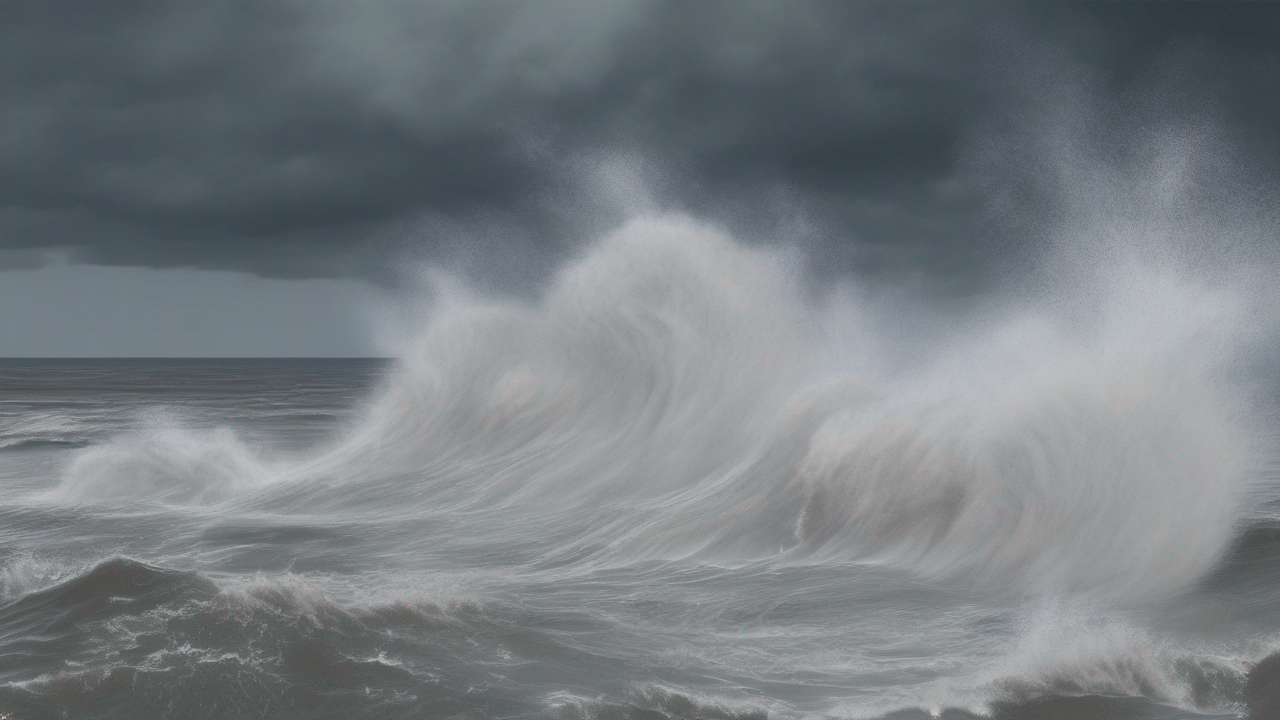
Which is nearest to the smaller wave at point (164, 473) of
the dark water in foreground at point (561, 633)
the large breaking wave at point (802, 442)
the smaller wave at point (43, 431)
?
the large breaking wave at point (802, 442)

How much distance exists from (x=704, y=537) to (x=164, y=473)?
11752 millimetres

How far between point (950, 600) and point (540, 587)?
14.2 feet

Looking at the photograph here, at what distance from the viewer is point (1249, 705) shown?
6.84m

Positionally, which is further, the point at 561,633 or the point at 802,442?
the point at 802,442

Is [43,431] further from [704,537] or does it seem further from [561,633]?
[561,633]

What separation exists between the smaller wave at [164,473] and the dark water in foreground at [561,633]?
3.68 m

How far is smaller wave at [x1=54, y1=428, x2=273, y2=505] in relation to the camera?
17.7 meters

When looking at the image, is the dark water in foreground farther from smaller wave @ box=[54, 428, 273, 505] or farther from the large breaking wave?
smaller wave @ box=[54, 428, 273, 505]

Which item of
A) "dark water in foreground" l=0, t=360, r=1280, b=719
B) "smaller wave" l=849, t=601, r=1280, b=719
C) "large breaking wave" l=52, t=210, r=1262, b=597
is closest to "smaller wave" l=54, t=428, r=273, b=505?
"large breaking wave" l=52, t=210, r=1262, b=597

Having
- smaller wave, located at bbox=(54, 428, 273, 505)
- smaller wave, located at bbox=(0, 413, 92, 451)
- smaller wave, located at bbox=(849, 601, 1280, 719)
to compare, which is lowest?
smaller wave, located at bbox=(849, 601, 1280, 719)

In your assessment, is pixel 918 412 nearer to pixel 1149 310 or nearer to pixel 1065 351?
pixel 1065 351

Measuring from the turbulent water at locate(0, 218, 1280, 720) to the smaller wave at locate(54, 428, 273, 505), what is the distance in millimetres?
99

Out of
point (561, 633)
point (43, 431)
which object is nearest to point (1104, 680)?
point (561, 633)

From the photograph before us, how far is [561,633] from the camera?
8.72 metres
